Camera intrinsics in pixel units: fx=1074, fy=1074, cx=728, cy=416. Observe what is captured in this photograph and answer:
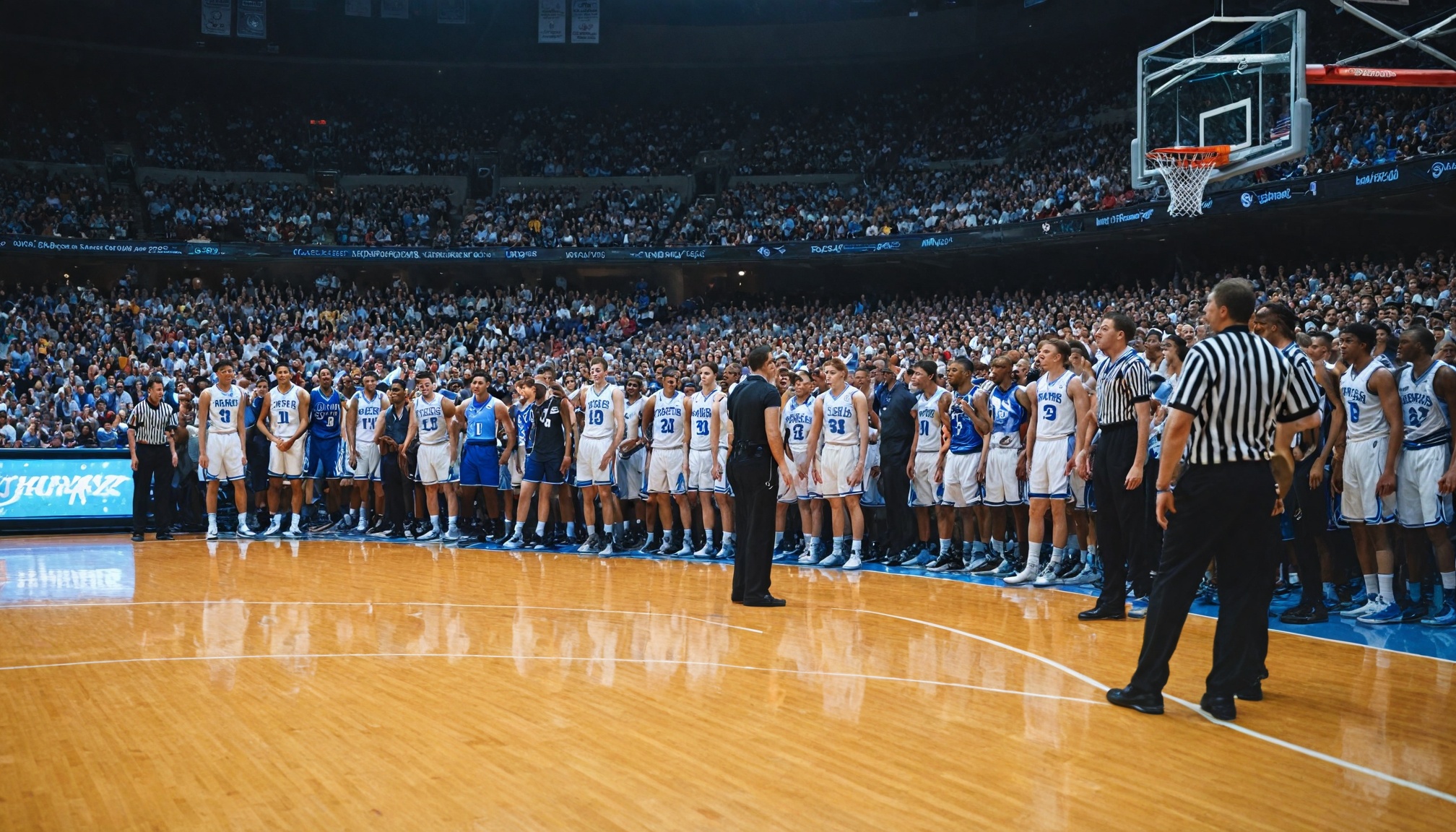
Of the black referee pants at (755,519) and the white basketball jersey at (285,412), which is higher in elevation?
the white basketball jersey at (285,412)

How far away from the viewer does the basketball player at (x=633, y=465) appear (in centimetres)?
1328

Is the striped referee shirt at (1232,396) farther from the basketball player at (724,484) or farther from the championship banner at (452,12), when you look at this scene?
the championship banner at (452,12)

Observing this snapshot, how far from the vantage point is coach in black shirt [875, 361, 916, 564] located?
38.2 feet

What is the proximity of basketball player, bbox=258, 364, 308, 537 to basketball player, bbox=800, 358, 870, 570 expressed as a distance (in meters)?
7.43

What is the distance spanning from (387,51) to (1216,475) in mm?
40587

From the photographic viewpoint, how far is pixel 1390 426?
7.67 m

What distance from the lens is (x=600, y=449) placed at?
42.4 ft

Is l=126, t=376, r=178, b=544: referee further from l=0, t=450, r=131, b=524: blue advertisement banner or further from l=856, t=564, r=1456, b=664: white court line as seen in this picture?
l=856, t=564, r=1456, b=664: white court line

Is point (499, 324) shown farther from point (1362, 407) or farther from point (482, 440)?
point (1362, 407)

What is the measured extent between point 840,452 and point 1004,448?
70.2 inches

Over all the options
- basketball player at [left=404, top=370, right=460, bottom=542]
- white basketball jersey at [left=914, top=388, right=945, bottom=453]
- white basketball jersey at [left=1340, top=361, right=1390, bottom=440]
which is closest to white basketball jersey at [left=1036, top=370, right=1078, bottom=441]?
white basketball jersey at [left=914, top=388, right=945, bottom=453]

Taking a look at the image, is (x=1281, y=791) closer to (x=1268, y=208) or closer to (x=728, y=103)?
(x=1268, y=208)

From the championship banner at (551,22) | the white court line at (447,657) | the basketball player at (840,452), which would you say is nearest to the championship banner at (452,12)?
the championship banner at (551,22)

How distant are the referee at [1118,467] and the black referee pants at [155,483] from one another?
38.2 ft
